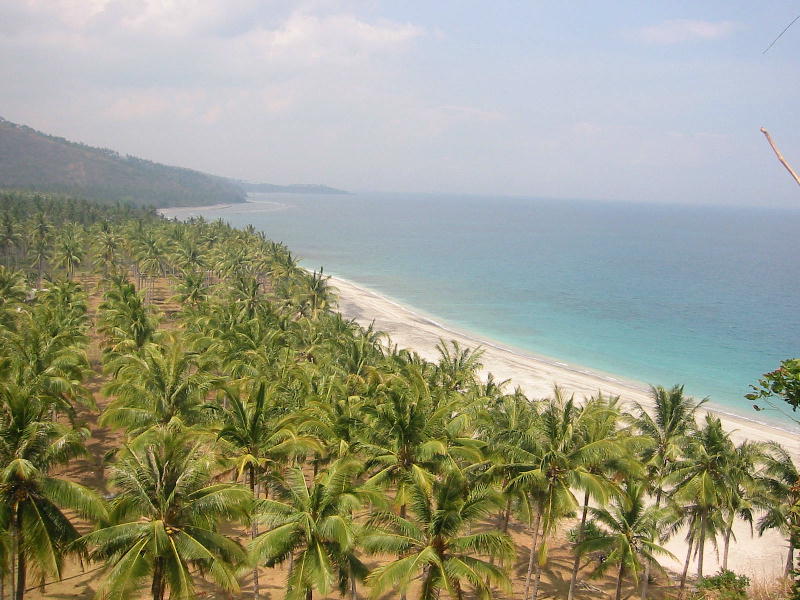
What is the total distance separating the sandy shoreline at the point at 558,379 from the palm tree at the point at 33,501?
25.6m

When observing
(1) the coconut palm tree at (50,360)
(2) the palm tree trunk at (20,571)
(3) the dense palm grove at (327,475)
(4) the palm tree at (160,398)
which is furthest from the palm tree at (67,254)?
(2) the palm tree trunk at (20,571)

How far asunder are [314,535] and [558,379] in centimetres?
4457

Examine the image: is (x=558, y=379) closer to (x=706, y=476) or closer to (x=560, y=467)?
(x=706, y=476)

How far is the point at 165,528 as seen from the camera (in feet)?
46.6

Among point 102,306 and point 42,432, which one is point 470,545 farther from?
point 102,306

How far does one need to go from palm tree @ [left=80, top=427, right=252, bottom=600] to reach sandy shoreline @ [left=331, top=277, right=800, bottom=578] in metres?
21.9

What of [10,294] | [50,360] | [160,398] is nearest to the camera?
[160,398]

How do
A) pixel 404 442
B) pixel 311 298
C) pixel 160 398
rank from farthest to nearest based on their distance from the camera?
pixel 311 298
pixel 160 398
pixel 404 442

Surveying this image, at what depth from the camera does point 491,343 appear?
7019cm

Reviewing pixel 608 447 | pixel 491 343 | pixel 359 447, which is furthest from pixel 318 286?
pixel 608 447

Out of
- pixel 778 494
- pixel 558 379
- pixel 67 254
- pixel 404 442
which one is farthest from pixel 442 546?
pixel 67 254

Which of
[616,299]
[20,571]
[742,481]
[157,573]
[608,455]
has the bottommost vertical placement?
[20,571]

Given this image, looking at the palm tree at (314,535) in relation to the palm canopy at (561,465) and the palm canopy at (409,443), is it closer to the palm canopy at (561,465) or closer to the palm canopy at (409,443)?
the palm canopy at (409,443)

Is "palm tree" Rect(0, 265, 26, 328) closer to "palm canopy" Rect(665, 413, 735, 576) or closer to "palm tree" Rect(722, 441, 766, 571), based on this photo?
"palm canopy" Rect(665, 413, 735, 576)
